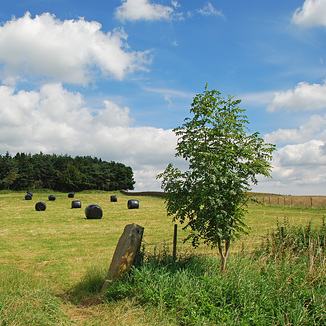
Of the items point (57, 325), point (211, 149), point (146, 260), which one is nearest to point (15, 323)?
point (57, 325)

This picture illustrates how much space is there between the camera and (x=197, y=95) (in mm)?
6652

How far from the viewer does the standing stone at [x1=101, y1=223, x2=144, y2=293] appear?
6191mm

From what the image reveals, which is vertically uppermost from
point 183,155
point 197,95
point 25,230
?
point 197,95

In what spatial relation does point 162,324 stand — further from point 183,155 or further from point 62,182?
point 62,182

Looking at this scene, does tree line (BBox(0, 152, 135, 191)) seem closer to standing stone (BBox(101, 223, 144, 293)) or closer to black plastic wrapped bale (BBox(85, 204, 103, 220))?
black plastic wrapped bale (BBox(85, 204, 103, 220))

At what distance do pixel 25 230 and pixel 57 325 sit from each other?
13219mm

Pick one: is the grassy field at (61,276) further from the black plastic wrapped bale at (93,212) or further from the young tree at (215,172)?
the black plastic wrapped bale at (93,212)

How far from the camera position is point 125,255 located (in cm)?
627

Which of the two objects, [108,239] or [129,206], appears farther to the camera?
[129,206]

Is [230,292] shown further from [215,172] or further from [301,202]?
[301,202]

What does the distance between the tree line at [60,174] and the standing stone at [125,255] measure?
74.3 meters

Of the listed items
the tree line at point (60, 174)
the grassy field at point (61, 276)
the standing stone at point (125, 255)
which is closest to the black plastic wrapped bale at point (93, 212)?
the grassy field at point (61, 276)

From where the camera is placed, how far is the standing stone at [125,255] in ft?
20.3

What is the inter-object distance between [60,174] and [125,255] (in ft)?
260
